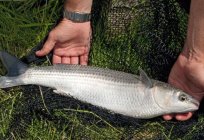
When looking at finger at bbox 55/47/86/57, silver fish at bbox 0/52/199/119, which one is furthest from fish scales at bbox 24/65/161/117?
finger at bbox 55/47/86/57

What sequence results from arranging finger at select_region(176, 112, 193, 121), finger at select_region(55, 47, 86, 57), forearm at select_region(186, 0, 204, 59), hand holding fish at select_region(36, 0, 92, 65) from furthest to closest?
finger at select_region(55, 47, 86, 57), hand holding fish at select_region(36, 0, 92, 65), finger at select_region(176, 112, 193, 121), forearm at select_region(186, 0, 204, 59)

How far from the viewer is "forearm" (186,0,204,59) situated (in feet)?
10.1

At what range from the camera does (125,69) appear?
3717 millimetres

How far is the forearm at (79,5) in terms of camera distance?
350cm

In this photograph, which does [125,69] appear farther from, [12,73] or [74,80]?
[12,73]

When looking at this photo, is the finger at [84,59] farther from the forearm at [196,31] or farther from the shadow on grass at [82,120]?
the forearm at [196,31]

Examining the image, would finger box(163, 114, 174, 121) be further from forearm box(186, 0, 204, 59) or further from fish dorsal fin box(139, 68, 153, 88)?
→ forearm box(186, 0, 204, 59)

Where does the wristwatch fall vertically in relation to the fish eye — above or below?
above

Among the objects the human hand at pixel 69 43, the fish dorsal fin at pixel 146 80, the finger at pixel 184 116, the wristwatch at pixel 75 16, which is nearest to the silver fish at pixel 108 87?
the fish dorsal fin at pixel 146 80

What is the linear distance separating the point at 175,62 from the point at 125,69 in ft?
1.41

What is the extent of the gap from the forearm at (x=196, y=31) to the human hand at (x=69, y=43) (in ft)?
2.75

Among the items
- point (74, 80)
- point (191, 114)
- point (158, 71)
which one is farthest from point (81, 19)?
point (191, 114)

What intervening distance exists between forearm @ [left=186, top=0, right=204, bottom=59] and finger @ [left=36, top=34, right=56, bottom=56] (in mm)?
1009

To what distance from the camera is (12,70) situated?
11.4 ft
